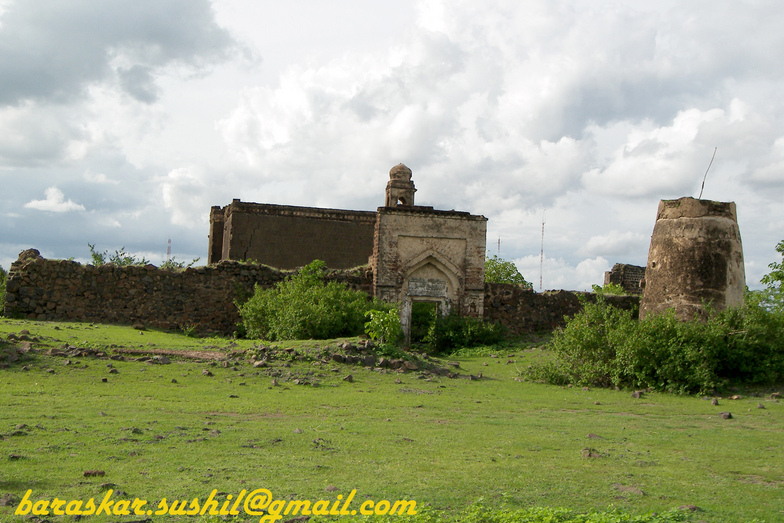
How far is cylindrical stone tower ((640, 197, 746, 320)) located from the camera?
11.7 m

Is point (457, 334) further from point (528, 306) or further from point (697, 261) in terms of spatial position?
point (697, 261)

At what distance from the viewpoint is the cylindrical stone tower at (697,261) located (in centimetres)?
1173

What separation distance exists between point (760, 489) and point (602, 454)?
123cm

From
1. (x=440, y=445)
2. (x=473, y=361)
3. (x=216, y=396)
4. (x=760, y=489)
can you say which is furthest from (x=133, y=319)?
(x=760, y=489)

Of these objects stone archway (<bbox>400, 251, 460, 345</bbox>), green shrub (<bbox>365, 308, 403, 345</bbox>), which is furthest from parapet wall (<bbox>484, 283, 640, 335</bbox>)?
green shrub (<bbox>365, 308, 403, 345</bbox>)

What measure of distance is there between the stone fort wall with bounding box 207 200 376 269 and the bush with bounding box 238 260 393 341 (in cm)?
761

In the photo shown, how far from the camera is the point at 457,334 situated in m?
17.8

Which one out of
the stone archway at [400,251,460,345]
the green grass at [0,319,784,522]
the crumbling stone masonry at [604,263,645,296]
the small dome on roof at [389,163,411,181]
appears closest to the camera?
the green grass at [0,319,784,522]

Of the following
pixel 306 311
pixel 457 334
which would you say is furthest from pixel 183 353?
pixel 457 334

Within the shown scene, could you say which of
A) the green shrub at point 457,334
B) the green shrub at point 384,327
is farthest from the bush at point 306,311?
the green shrub at point 457,334

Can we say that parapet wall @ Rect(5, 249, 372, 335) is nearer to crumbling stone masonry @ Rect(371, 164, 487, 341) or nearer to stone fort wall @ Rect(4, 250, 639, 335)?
stone fort wall @ Rect(4, 250, 639, 335)

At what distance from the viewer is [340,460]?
17.5 feet

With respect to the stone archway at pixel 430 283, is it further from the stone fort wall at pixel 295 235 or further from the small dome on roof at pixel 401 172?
the stone fort wall at pixel 295 235

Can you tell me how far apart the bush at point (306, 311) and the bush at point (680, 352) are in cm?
480
